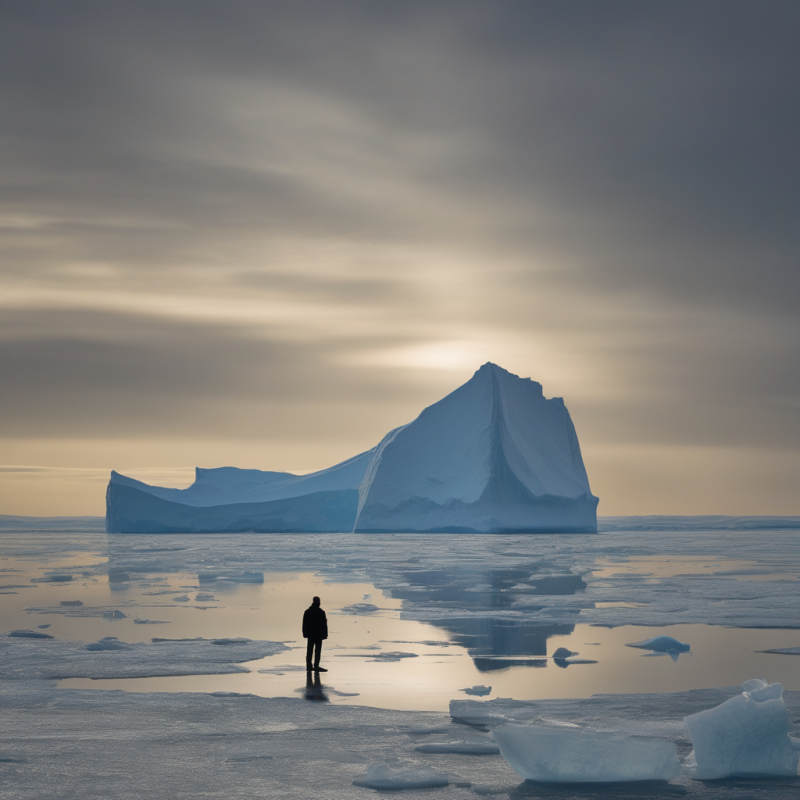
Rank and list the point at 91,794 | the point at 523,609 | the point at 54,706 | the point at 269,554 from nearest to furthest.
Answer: the point at 91,794, the point at 54,706, the point at 523,609, the point at 269,554

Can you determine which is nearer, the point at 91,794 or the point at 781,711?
the point at 91,794

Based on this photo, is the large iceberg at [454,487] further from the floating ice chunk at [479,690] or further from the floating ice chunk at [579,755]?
the floating ice chunk at [579,755]

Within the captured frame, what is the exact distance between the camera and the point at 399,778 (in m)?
4.93

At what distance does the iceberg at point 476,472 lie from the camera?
5159 cm

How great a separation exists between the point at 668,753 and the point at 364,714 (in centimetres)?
248

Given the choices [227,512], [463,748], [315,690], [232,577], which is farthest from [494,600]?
[227,512]

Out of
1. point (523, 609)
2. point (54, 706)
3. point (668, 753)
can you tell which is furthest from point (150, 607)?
point (668, 753)

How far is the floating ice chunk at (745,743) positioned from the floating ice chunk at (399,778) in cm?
155

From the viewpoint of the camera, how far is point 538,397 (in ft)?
190

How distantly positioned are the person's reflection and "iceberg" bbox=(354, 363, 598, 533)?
141 ft

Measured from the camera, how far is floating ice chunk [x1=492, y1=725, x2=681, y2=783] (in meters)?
5.04

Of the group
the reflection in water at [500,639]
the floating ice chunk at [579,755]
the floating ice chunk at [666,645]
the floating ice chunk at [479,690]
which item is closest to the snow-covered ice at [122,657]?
the reflection in water at [500,639]

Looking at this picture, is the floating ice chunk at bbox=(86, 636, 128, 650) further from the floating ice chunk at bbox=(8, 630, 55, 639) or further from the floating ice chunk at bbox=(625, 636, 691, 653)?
the floating ice chunk at bbox=(625, 636, 691, 653)

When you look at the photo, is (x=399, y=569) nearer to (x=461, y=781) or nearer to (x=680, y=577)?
(x=680, y=577)
